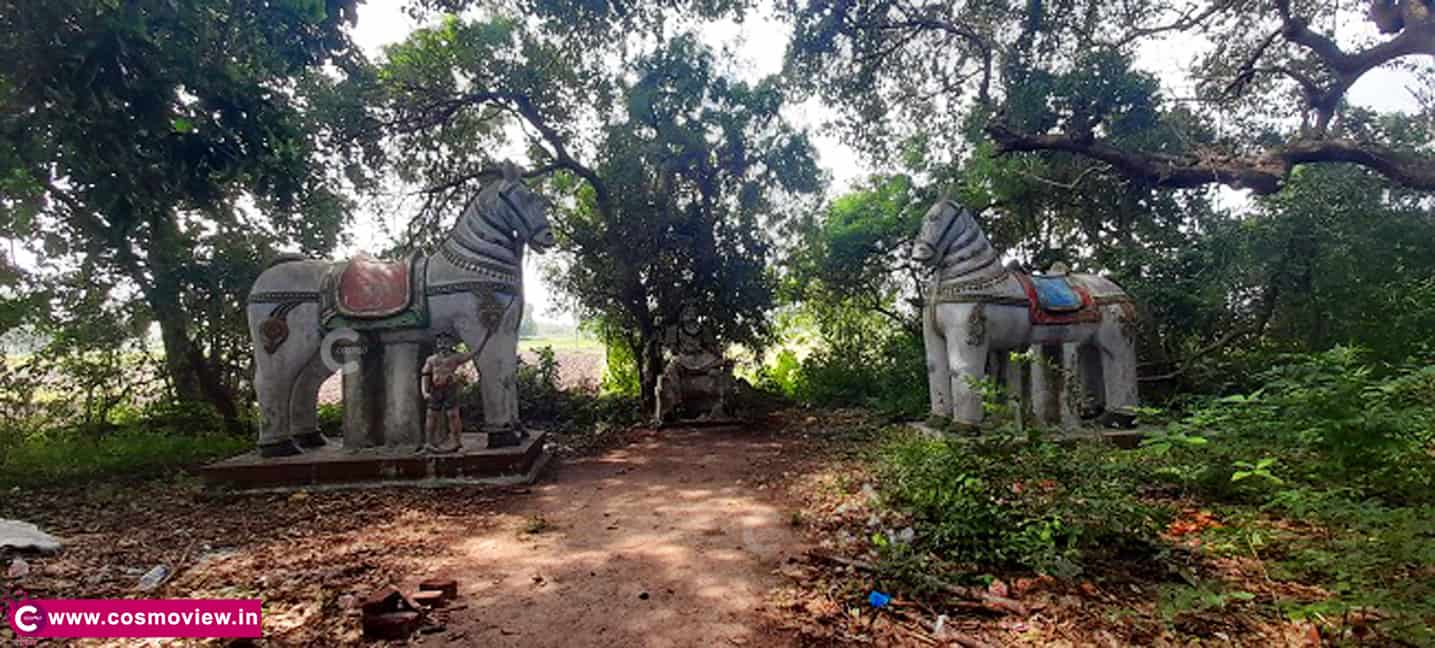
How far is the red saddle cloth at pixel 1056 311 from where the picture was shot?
6.22 m

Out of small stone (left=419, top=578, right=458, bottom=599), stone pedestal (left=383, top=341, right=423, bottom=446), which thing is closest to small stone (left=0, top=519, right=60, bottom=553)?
stone pedestal (left=383, top=341, right=423, bottom=446)

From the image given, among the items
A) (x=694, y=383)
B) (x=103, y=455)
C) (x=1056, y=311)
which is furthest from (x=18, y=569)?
(x=1056, y=311)

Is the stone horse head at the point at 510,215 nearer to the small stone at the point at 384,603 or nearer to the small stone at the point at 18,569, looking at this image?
the small stone at the point at 18,569

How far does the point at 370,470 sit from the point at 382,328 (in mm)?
1294

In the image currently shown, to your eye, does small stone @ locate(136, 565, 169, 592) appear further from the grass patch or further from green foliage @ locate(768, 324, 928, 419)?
green foliage @ locate(768, 324, 928, 419)

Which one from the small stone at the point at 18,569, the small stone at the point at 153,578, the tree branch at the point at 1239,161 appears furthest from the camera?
the tree branch at the point at 1239,161

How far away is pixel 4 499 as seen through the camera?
215 inches

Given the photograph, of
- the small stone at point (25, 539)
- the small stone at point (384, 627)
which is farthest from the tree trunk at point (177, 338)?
the small stone at point (384, 627)

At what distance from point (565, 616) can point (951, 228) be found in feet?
16.9

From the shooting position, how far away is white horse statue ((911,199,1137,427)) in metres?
6.14

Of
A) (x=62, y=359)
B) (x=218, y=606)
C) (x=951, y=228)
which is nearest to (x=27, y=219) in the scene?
(x=62, y=359)

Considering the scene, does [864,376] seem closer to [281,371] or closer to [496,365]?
[496,365]

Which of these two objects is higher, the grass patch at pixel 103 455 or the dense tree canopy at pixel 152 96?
the dense tree canopy at pixel 152 96

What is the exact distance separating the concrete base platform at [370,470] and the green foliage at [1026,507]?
3630mm
